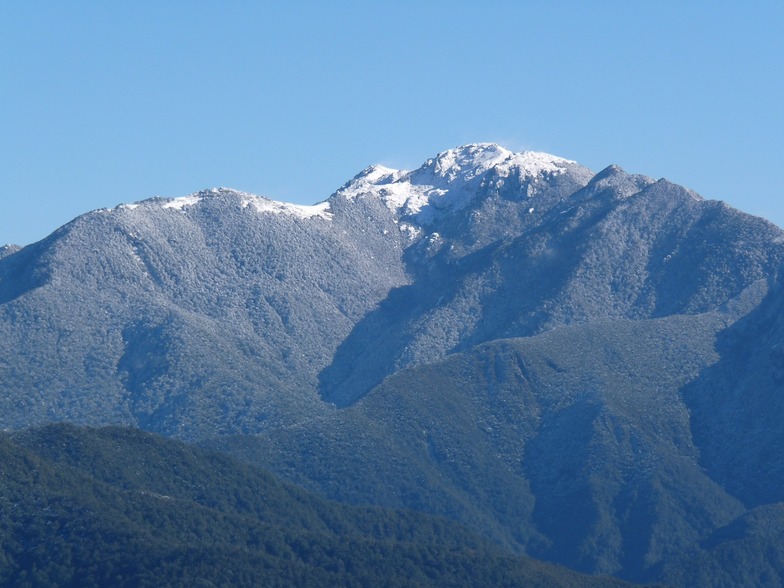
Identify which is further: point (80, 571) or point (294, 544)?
point (294, 544)

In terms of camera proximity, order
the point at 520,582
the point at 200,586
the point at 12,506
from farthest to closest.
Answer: the point at 520,582, the point at 12,506, the point at 200,586

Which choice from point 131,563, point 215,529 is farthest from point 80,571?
point 215,529

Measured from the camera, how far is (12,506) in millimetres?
186125

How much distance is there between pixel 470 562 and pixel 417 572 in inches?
306

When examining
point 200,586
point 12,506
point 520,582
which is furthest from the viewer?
point 520,582

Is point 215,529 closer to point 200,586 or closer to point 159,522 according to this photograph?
point 159,522

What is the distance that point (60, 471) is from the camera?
197375 millimetres

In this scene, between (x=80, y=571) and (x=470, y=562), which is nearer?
(x=80, y=571)

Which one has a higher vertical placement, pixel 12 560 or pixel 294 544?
pixel 294 544

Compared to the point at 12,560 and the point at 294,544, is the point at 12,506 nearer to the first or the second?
the point at 12,560

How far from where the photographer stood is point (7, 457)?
19350 cm

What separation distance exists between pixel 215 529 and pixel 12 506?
19336 millimetres

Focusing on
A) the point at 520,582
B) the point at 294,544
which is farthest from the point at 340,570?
the point at 520,582

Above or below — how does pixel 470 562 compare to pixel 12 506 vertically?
above
